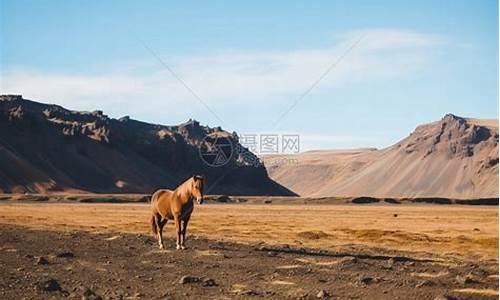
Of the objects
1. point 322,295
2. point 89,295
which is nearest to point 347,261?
point 322,295

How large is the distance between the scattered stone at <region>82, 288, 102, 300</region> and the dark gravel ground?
0.02m

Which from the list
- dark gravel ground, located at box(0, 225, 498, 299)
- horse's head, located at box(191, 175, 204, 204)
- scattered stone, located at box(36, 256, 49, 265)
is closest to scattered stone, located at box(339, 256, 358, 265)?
dark gravel ground, located at box(0, 225, 498, 299)

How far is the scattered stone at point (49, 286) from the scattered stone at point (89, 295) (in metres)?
0.77

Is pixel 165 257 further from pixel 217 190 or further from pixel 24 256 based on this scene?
pixel 217 190

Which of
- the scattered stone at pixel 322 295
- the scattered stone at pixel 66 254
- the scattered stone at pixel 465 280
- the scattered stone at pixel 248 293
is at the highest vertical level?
the scattered stone at pixel 66 254

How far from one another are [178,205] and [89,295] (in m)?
10.6

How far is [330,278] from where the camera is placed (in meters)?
18.9

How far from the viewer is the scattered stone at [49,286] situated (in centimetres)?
1650

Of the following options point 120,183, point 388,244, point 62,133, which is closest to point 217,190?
point 120,183

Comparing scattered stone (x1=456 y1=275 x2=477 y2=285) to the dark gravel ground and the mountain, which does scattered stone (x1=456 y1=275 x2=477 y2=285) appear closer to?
the dark gravel ground

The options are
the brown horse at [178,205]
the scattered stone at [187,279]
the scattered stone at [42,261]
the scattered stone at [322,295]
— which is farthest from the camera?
the brown horse at [178,205]

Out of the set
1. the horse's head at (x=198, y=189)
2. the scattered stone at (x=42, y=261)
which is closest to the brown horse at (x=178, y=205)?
the horse's head at (x=198, y=189)

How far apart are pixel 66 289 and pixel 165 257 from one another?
6.53 metres

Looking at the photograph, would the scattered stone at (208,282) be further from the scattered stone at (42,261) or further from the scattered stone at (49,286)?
the scattered stone at (42,261)
